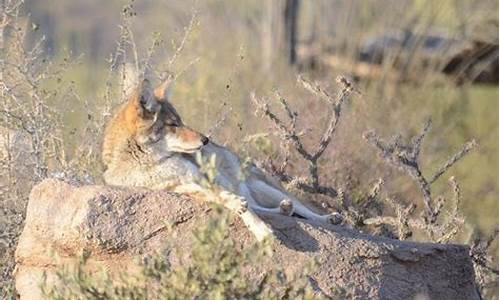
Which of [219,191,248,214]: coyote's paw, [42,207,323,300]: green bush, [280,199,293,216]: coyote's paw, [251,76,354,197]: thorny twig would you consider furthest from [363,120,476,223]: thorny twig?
[42,207,323,300]: green bush

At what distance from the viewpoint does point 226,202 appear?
7.56 metres

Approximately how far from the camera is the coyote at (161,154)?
8.37 m

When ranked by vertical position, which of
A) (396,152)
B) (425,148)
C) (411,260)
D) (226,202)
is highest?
(425,148)

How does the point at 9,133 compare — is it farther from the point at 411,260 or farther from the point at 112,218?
the point at 411,260

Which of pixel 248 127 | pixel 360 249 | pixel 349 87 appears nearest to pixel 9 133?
pixel 349 87

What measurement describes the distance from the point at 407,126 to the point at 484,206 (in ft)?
6.35

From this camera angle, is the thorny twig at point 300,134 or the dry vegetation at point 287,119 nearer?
the thorny twig at point 300,134

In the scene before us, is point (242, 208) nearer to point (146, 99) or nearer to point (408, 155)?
point (146, 99)

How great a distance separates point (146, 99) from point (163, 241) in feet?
4.77

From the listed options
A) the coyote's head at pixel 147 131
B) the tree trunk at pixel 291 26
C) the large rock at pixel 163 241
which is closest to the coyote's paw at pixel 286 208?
the large rock at pixel 163 241

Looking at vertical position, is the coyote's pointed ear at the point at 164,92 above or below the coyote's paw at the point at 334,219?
below

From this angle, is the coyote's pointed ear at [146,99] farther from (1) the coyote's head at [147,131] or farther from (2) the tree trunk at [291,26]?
(2) the tree trunk at [291,26]

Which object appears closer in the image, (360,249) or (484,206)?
(360,249)

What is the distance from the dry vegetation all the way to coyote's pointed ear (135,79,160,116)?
28.9 inches
